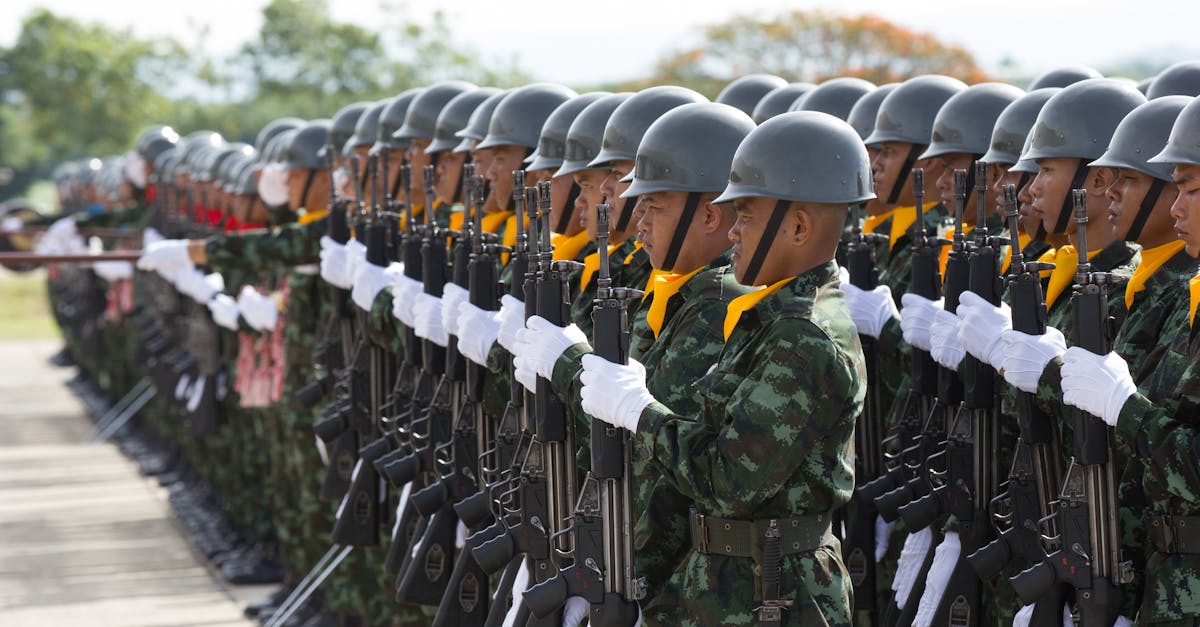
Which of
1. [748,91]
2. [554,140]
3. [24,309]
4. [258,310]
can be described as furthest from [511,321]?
[24,309]

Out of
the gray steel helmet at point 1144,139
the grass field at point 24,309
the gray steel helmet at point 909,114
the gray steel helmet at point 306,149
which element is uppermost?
the gray steel helmet at point 1144,139

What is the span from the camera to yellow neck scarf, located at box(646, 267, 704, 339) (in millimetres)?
4332

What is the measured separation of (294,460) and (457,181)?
89.8 inches

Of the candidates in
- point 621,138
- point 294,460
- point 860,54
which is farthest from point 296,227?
point 860,54

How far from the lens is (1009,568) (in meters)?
4.93

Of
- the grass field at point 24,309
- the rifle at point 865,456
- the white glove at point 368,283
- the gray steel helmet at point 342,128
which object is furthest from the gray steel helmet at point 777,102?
the grass field at point 24,309

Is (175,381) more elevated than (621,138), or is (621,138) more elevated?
(621,138)

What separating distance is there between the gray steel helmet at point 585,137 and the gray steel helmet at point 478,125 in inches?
45.1

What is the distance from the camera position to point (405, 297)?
6180 mm

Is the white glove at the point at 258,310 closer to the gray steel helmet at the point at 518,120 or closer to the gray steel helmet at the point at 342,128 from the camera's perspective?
the gray steel helmet at the point at 342,128

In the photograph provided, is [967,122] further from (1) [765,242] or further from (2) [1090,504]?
(1) [765,242]

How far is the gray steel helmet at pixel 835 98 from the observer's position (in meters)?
7.05

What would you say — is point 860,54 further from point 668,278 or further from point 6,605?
point 668,278

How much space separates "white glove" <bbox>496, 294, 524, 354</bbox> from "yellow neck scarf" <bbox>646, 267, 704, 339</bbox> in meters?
0.48
